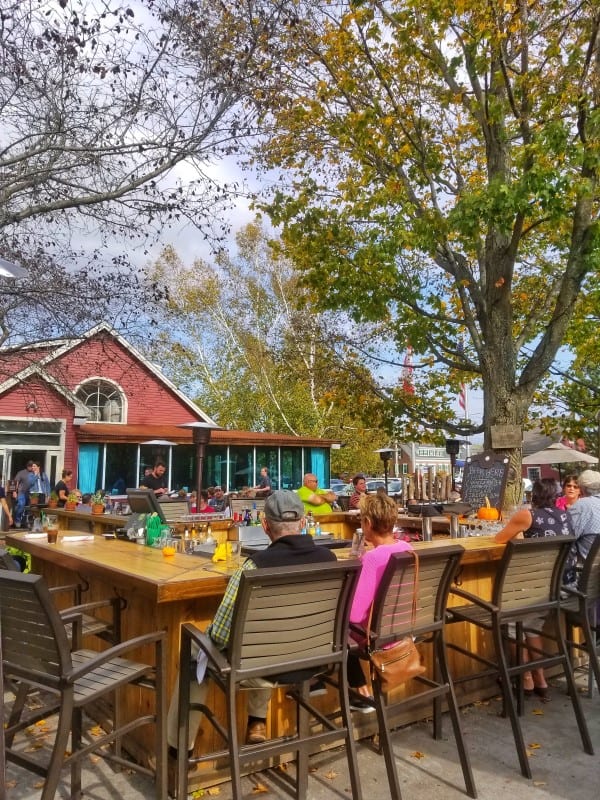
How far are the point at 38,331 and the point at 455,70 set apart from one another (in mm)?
6475

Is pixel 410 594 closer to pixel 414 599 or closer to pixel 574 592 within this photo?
pixel 414 599

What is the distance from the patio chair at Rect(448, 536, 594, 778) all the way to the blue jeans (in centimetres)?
1439

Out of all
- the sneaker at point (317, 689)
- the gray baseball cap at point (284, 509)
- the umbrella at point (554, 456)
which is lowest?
the sneaker at point (317, 689)

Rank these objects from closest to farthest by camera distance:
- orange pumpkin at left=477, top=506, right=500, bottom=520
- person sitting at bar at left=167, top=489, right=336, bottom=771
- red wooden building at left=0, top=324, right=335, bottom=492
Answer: person sitting at bar at left=167, top=489, right=336, bottom=771
orange pumpkin at left=477, top=506, right=500, bottom=520
red wooden building at left=0, top=324, right=335, bottom=492

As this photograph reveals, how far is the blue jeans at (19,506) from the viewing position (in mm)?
Result: 15859

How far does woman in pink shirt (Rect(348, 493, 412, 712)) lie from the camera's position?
3.16 meters

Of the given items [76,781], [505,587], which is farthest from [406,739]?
[76,781]

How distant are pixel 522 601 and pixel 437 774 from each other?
41.7 inches

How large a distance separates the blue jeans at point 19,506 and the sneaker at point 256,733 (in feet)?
46.3

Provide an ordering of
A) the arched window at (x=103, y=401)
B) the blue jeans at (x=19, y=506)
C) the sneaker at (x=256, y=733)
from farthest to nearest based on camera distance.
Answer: the arched window at (x=103, y=401), the blue jeans at (x=19, y=506), the sneaker at (x=256, y=733)

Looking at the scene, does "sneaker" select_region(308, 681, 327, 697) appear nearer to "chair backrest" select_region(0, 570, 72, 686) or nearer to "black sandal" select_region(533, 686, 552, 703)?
"chair backrest" select_region(0, 570, 72, 686)

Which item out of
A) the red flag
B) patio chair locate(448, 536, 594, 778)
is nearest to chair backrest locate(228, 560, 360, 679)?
patio chair locate(448, 536, 594, 778)

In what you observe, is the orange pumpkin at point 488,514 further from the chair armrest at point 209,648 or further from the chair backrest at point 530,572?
the chair armrest at point 209,648

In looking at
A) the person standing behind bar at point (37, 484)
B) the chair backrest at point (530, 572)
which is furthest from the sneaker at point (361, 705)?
the person standing behind bar at point (37, 484)
